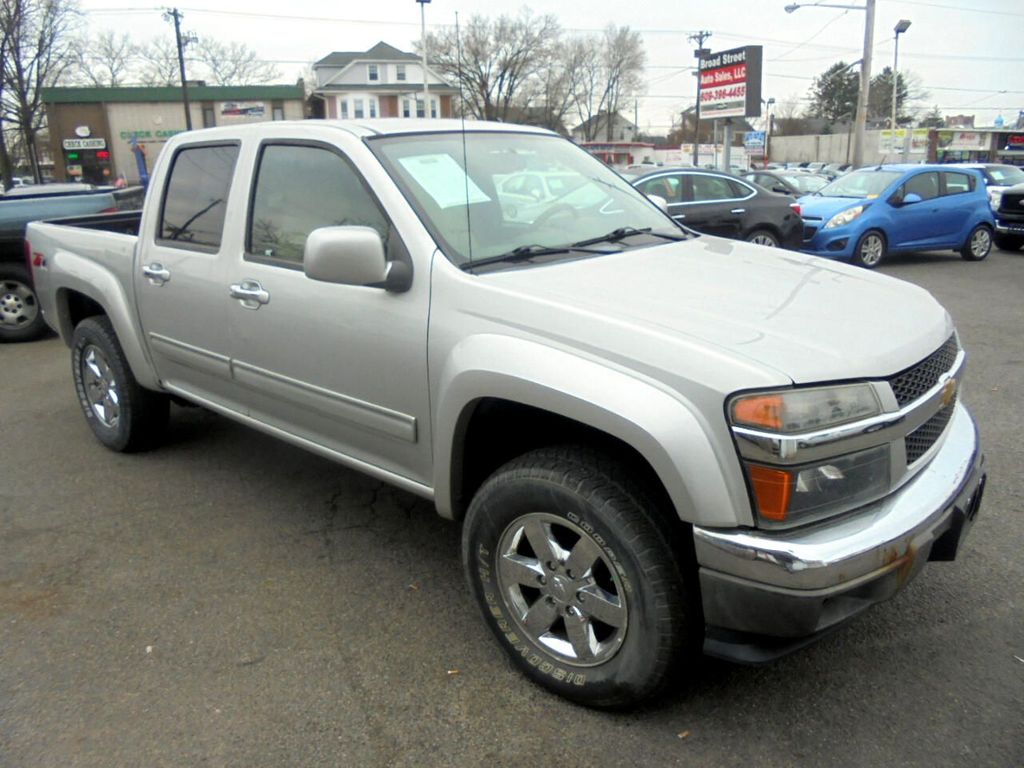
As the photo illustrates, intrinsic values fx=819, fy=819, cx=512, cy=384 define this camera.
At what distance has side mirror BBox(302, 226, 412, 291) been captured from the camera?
2.68m

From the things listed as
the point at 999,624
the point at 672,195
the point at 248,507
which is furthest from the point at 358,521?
the point at 672,195

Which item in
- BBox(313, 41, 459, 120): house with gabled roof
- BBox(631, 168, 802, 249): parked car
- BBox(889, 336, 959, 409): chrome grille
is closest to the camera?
BBox(889, 336, 959, 409): chrome grille

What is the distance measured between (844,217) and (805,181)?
8.45 m

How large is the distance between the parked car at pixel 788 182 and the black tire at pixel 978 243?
11.2ft

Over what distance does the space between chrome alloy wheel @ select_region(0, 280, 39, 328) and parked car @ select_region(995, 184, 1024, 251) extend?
592 inches

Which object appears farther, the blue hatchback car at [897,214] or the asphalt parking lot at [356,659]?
the blue hatchback car at [897,214]

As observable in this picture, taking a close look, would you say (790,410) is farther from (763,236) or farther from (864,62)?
(864,62)

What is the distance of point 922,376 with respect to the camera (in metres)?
2.45

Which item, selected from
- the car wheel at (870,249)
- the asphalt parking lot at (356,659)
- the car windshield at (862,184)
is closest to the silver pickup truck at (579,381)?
the asphalt parking lot at (356,659)

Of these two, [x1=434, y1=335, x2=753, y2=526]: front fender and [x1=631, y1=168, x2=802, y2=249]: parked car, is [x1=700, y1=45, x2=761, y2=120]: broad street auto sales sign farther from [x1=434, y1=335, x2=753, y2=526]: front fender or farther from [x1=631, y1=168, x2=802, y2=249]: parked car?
[x1=434, y1=335, x2=753, y2=526]: front fender

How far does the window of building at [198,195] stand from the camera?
3793 mm

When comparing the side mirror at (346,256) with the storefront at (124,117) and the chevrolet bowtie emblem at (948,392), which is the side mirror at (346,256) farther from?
the storefront at (124,117)

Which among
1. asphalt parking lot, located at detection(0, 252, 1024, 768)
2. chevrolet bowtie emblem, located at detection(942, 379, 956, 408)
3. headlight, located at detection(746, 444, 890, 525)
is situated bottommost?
asphalt parking lot, located at detection(0, 252, 1024, 768)

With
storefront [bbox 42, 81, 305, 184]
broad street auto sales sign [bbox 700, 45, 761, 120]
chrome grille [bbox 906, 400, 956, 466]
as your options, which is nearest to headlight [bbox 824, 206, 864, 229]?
chrome grille [bbox 906, 400, 956, 466]
